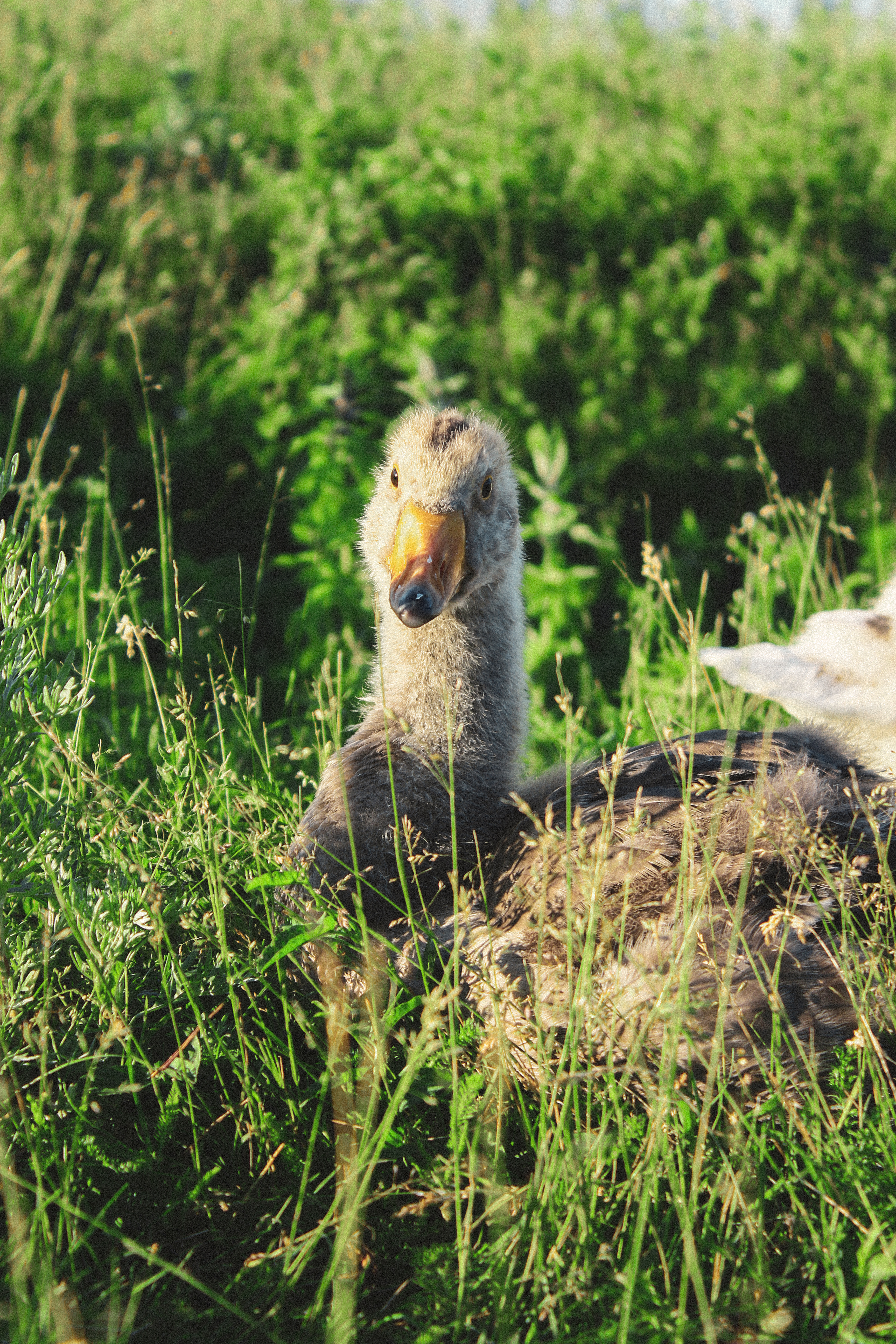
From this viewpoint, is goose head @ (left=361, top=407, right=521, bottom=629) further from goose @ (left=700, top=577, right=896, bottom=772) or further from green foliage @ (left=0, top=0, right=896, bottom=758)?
green foliage @ (left=0, top=0, right=896, bottom=758)

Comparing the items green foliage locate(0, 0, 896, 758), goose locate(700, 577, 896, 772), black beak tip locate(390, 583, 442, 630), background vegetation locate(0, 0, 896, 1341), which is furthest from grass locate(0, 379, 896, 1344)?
green foliage locate(0, 0, 896, 758)

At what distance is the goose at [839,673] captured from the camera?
8.98ft

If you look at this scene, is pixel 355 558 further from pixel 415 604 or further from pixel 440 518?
pixel 415 604

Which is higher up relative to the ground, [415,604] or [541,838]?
[415,604]

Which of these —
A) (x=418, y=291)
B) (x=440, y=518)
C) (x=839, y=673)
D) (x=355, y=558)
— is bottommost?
(x=839, y=673)

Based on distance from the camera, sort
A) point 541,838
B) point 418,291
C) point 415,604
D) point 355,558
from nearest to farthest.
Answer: point 541,838 → point 415,604 → point 355,558 → point 418,291

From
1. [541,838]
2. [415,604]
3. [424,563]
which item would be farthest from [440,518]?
[541,838]

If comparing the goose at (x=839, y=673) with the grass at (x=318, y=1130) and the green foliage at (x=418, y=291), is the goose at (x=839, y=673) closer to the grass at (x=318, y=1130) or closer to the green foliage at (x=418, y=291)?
the grass at (x=318, y=1130)

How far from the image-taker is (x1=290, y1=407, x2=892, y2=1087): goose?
2.26 m

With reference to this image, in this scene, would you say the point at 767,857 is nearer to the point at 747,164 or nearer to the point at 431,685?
the point at 431,685

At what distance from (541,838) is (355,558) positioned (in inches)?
105

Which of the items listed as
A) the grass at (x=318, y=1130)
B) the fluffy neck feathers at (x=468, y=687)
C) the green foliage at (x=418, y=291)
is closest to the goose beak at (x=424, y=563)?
the fluffy neck feathers at (x=468, y=687)

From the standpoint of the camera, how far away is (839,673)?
9.18 feet

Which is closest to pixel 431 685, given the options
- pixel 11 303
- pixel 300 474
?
pixel 300 474
